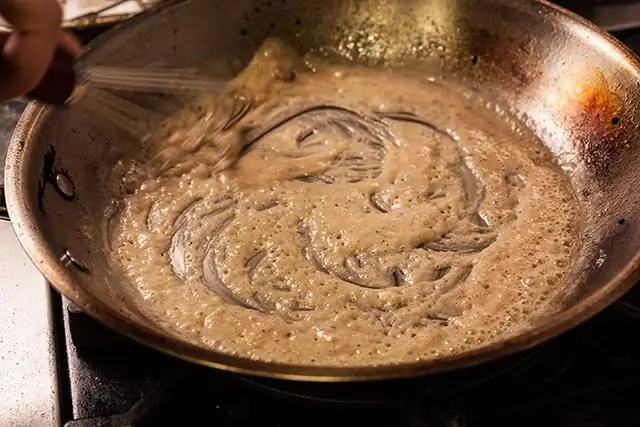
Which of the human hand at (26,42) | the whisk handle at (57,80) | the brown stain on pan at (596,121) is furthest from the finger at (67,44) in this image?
the brown stain on pan at (596,121)

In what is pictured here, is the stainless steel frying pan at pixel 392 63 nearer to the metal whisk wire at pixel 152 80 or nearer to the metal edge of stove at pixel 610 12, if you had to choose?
the metal whisk wire at pixel 152 80

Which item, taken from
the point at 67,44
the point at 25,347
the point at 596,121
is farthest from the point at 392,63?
the point at 25,347

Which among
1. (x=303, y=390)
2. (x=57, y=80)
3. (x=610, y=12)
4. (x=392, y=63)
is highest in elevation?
(x=610, y=12)

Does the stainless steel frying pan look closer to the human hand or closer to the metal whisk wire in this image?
the metal whisk wire

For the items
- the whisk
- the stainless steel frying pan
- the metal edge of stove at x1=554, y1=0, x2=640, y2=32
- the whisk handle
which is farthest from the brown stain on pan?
the whisk handle

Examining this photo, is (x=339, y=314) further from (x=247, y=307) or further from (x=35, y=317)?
(x=35, y=317)

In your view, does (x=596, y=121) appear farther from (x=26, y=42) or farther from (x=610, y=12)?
(x=26, y=42)
